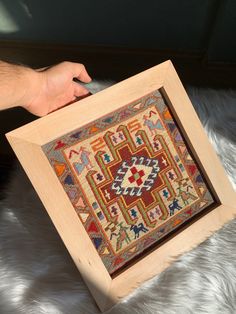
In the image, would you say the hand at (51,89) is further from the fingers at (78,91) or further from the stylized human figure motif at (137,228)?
the stylized human figure motif at (137,228)

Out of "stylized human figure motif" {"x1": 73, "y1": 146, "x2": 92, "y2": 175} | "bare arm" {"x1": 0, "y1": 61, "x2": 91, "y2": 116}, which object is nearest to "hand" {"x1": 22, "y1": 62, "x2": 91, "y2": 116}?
"bare arm" {"x1": 0, "y1": 61, "x2": 91, "y2": 116}

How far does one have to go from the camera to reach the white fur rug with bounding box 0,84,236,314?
68cm

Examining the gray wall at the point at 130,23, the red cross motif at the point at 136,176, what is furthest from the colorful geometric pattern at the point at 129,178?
the gray wall at the point at 130,23

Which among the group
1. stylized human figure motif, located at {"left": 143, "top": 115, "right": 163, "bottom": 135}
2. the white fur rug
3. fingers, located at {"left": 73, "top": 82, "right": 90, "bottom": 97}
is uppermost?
fingers, located at {"left": 73, "top": 82, "right": 90, "bottom": 97}

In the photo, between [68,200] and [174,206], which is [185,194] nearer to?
[174,206]

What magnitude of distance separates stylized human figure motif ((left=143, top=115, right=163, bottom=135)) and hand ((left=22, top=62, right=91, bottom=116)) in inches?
5.5

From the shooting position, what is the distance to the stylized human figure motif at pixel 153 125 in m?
0.68

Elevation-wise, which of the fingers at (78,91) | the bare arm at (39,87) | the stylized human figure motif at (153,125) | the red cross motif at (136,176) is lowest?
the red cross motif at (136,176)

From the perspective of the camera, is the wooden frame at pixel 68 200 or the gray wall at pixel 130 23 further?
the gray wall at pixel 130 23

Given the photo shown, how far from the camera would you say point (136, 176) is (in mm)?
681

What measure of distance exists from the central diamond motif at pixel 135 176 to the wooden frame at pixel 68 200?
9 cm

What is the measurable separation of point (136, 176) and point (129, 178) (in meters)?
0.01

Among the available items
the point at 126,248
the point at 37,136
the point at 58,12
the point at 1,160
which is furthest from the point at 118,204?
the point at 58,12

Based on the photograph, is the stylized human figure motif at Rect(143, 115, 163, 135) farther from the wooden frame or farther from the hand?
the hand
